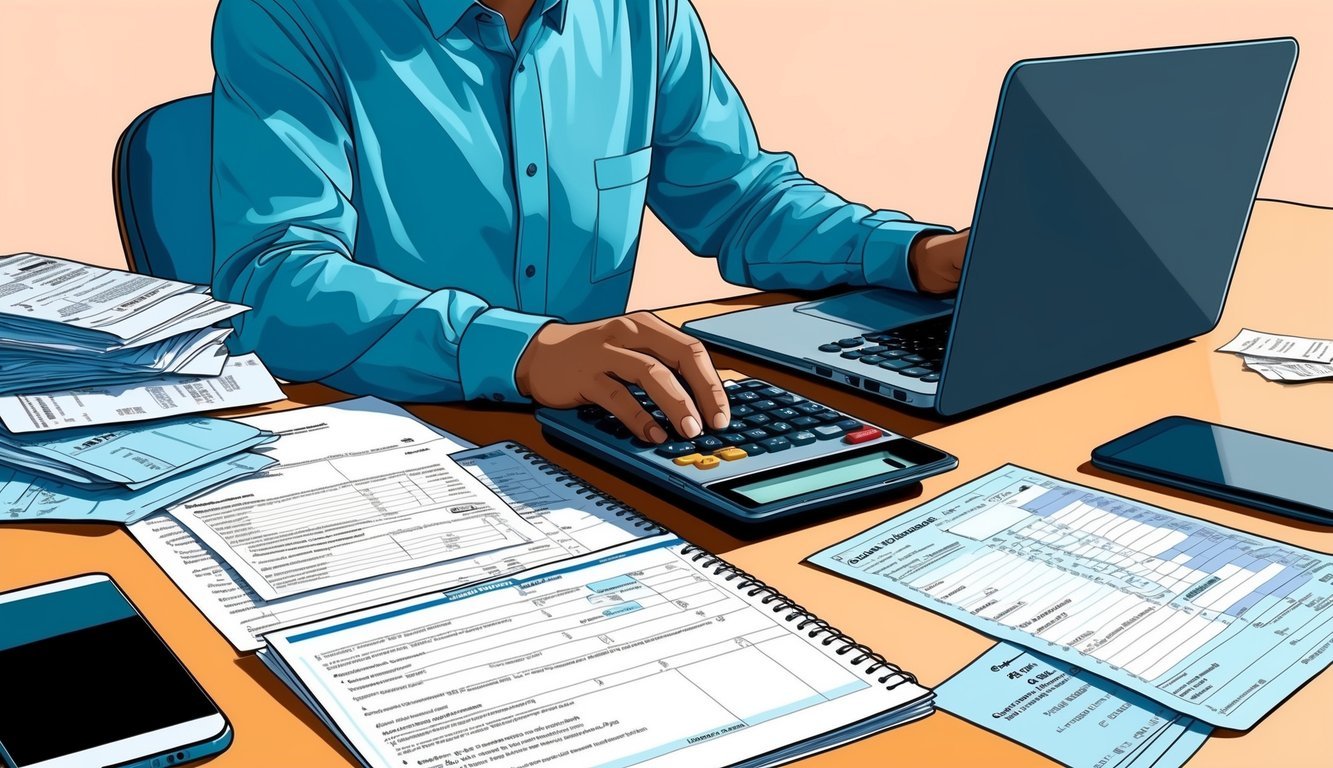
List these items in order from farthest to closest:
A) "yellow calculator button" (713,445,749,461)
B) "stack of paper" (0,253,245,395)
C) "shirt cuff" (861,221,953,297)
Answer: "shirt cuff" (861,221,953,297)
"stack of paper" (0,253,245,395)
"yellow calculator button" (713,445,749,461)

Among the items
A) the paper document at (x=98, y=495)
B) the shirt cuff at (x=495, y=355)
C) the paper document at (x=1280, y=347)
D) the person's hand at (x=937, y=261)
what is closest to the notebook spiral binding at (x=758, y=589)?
the shirt cuff at (x=495, y=355)

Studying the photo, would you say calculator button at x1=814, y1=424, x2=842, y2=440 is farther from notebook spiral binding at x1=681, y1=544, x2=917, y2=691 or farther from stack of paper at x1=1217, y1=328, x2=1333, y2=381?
stack of paper at x1=1217, y1=328, x2=1333, y2=381

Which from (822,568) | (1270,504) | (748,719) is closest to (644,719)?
(748,719)

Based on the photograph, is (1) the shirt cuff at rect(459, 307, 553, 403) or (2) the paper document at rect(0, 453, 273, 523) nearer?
(2) the paper document at rect(0, 453, 273, 523)

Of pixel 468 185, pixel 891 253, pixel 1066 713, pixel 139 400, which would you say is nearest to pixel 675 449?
pixel 1066 713

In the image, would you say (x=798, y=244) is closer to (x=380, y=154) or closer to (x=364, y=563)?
(x=380, y=154)

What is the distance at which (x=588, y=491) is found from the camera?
979mm

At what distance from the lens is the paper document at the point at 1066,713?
0.66m

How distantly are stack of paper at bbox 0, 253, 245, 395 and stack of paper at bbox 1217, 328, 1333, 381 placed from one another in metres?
1.16

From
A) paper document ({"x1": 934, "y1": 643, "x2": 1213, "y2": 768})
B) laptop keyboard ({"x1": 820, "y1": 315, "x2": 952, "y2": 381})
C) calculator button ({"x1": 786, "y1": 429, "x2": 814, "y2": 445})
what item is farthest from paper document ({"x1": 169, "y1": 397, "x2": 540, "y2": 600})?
laptop keyboard ({"x1": 820, "y1": 315, "x2": 952, "y2": 381})

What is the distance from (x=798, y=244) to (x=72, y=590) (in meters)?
1.11

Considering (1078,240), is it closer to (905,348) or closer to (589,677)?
(905,348)

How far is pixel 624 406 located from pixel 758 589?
0.87 ft

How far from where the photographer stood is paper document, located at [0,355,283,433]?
1.01 m
